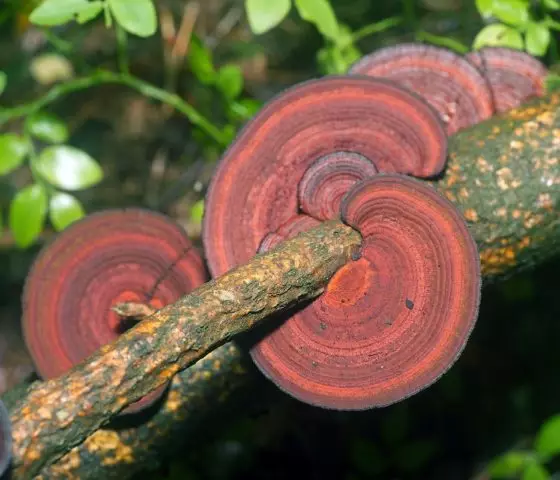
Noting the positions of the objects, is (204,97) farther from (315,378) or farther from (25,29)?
(315,378)

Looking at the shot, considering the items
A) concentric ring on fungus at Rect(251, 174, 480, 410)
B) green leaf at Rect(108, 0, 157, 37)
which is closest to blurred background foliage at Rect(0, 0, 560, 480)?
green leaf at Rect(108, 0, 157, 37)

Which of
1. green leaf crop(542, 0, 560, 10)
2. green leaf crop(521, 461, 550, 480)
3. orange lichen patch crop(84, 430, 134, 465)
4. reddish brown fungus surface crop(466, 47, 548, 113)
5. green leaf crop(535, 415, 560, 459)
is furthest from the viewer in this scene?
green leaf crop(521, 461, 550, 480)

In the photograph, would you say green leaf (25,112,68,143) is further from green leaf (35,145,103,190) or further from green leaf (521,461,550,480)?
green leaf (521,461,550,480)

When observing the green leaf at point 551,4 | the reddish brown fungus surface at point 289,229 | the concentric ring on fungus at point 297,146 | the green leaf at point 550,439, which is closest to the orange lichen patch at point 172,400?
the concentric ring on fungus at point 297,146

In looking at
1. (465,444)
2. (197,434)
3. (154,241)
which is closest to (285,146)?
(154,241)

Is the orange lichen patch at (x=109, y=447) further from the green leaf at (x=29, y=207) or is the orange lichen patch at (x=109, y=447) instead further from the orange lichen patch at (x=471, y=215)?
the orange lichen patch at (x=471, y=215)
